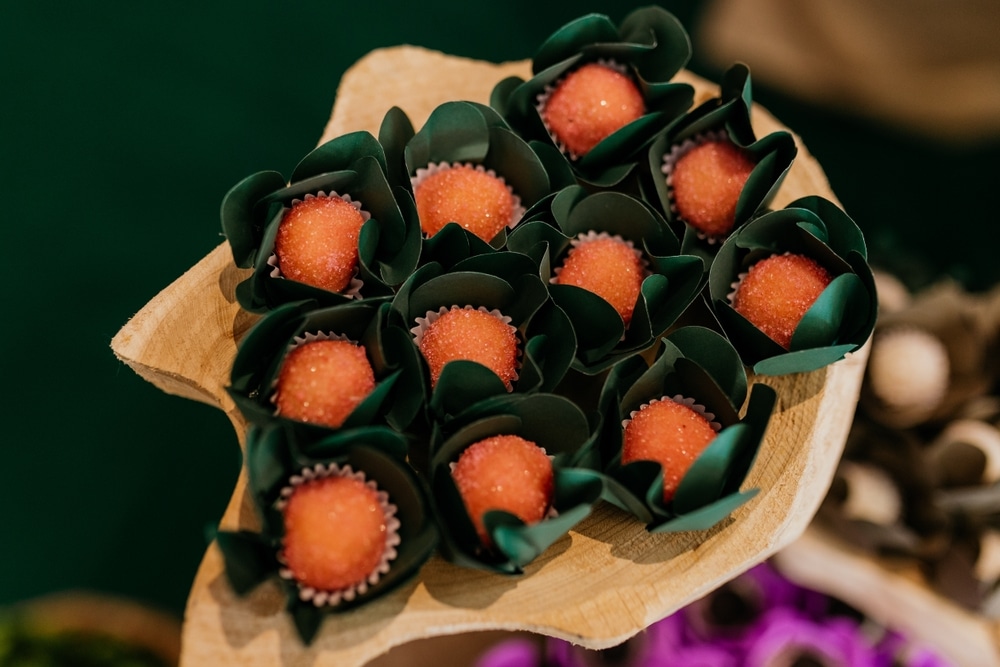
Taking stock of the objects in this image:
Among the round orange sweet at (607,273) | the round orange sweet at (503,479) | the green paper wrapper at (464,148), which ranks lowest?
the round orange sweet at (503,479)

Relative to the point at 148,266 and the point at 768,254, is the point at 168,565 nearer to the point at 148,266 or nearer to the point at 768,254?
the point at 148,266

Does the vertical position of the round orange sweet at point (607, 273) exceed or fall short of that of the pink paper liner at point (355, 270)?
it falls short

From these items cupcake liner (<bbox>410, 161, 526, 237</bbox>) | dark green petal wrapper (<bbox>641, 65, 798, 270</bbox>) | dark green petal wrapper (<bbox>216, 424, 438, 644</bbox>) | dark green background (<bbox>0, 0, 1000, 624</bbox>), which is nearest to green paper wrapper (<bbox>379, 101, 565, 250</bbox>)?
cupcake liner (<bbox>410, 161, 526, 237</bbox>)

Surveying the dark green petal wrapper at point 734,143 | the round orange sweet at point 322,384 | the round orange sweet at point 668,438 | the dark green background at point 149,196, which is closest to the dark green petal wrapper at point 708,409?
the round orange sweet at point 668,438

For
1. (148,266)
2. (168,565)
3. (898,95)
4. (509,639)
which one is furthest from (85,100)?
(898,95)

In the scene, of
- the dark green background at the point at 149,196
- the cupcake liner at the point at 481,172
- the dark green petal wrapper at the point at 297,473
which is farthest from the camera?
the dark green background at the point at 149,196

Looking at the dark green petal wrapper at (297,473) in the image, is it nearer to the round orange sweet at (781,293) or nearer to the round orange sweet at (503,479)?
the round orange sweet at (503,479)

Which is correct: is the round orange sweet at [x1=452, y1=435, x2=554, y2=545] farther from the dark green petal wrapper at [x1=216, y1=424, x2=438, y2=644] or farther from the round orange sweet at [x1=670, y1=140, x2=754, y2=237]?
the round orange sweet at [x1=670, y1=140, x2=754, y2=237]

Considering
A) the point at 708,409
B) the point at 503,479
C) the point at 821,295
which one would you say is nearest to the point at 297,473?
the point at 503,479
